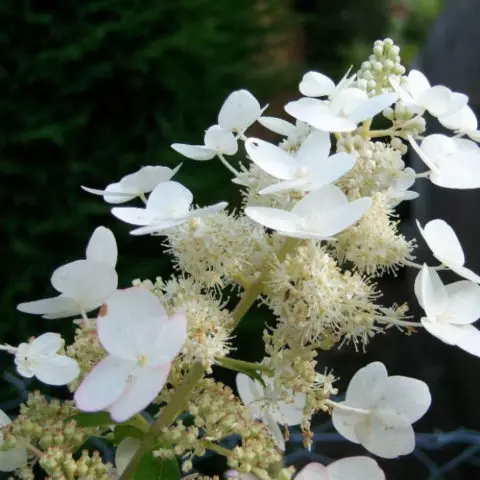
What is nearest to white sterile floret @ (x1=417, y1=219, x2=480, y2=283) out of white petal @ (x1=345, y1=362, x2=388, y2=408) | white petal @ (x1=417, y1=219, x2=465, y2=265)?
white petal @ (x1=417, y1=219, x2=465, y2=265)

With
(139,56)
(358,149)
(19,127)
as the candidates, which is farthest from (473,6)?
(358,149)

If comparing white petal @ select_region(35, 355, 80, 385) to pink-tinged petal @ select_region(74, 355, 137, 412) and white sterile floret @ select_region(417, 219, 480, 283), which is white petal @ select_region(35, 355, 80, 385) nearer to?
pink-tinged petal @ select_region(74, 355, 137, 412)

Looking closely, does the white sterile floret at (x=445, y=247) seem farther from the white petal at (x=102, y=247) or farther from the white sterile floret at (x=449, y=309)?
the white petal at (x=102, y=247)

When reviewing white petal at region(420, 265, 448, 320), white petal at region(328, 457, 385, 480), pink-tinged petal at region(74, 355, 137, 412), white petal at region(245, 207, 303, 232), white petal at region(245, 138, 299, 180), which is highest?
white petal at region(245, 138, 299, 180)

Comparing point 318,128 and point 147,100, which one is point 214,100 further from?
point 318,128

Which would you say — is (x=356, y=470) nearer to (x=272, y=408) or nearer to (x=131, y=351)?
(x=272, y=408)

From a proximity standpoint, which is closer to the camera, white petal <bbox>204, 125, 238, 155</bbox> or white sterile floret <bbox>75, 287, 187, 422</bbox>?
white sterile floret <bbox>75, 287, 187, 422</bbox>

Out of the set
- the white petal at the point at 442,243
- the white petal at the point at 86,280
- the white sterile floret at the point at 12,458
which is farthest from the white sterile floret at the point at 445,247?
the white sterile floret at the point at 12,458
